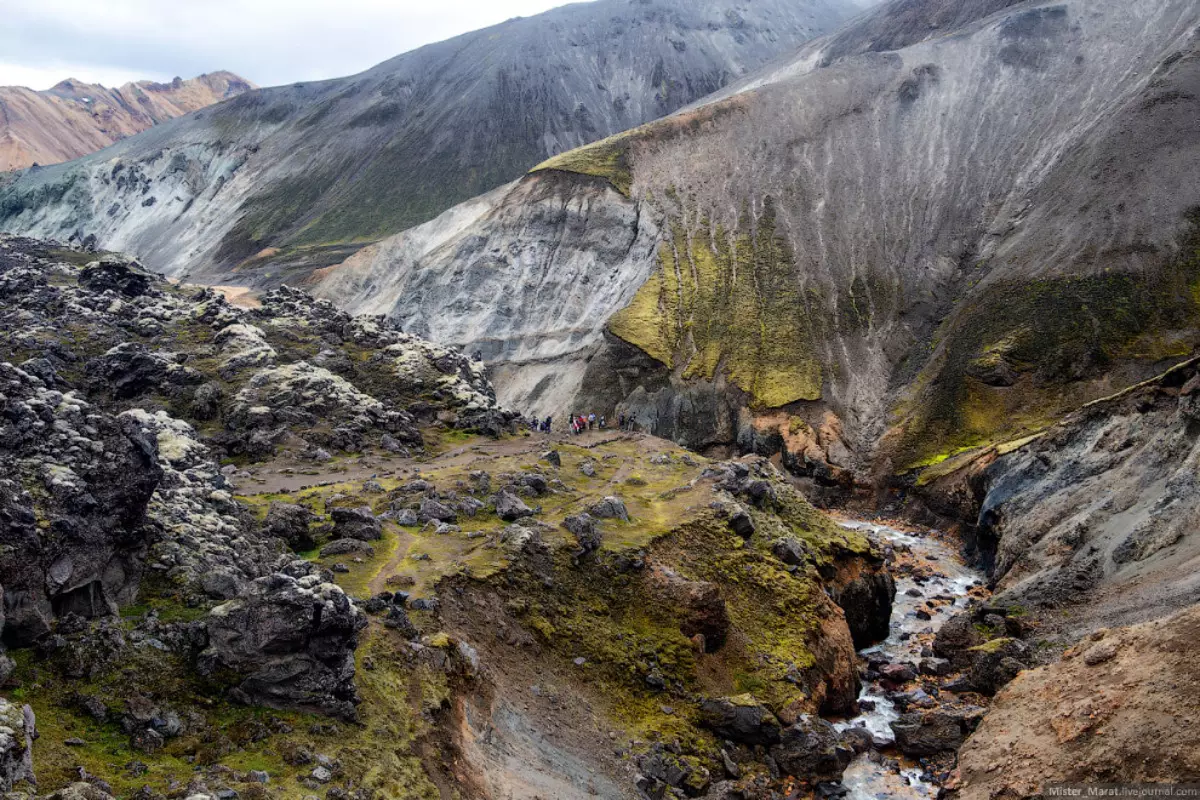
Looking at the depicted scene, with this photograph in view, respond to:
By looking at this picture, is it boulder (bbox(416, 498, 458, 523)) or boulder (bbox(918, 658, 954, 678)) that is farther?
boulder (bbox(918, 658, 954, 678))

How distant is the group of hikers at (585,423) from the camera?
74.3 m

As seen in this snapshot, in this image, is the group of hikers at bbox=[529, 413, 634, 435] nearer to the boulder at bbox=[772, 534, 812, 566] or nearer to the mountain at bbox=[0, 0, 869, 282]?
the boulder at bbox=[772, 534, 812, 566]

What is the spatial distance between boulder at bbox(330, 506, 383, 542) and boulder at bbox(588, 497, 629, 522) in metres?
9.63

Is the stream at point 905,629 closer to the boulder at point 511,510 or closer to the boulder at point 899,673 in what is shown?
the boulder at point 899,673

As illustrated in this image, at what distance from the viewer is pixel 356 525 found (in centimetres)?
3203

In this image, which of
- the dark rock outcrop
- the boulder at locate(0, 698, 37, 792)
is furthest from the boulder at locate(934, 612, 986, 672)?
the boulder at locate(0, 698, 37, 792)

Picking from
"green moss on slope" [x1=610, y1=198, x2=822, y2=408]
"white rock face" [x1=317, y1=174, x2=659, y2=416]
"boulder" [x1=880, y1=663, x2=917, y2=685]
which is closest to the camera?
"boulder" [x1=880, y1=663, x2=917, y2=685]

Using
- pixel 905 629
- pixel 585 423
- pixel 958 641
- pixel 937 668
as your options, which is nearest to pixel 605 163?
pixel 585 423

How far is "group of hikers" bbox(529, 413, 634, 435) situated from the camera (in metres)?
74.3

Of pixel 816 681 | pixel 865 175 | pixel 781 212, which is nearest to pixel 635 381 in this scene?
pixel 781 212

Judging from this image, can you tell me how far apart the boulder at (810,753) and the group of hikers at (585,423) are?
45.0m

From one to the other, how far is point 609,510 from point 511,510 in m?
4.50

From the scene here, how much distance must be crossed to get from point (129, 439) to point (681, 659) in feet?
64.4

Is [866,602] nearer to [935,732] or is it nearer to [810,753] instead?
[935,732]
